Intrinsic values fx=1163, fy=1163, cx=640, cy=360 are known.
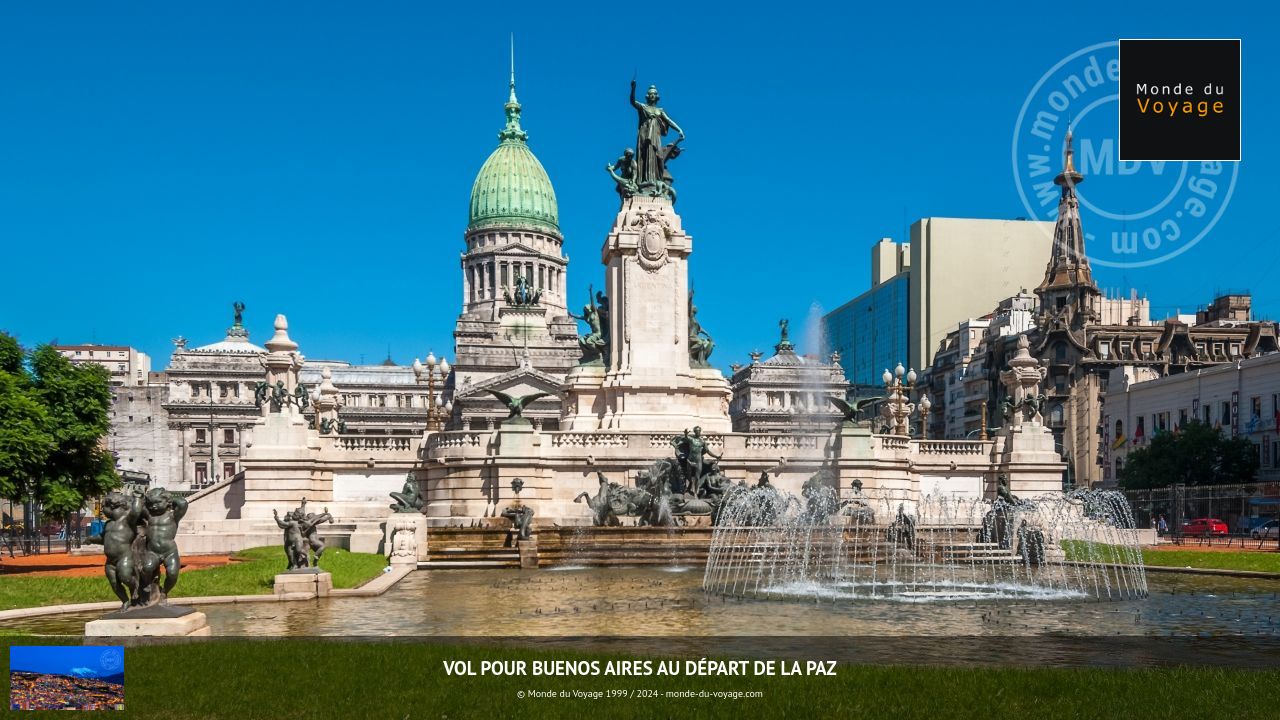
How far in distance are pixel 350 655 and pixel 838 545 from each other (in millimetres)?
22214

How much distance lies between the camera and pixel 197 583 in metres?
24.7

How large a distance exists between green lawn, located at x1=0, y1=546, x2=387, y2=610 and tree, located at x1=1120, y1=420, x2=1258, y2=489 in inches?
2350

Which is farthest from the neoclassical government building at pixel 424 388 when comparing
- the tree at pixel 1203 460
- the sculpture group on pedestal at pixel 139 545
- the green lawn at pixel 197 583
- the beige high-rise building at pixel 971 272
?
the sculpture group on pedestal at pixel 139 545

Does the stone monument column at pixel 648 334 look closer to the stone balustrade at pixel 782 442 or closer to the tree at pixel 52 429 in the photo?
the stone balustrade at pixel 782 442

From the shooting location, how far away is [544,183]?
15575 cm

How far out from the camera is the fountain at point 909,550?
86.9 ft

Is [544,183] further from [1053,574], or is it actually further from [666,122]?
[1053,574]

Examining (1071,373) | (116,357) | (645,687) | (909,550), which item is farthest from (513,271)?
(645,687)

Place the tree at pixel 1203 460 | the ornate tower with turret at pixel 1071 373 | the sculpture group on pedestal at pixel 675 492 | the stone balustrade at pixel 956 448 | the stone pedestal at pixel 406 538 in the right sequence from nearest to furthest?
the stone pedestal at pixel 406 538 → the sculpture group on pedestal at pixel 675 492 → the stone balustrade at pixel 956 448 → the tree at pixel 1203 460 → the ornate tower with turret at pixel 1071 373

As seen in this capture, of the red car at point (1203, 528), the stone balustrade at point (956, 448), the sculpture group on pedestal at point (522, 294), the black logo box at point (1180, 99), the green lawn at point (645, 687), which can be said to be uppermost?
the sculpture group on pedestal at point (522, 294)

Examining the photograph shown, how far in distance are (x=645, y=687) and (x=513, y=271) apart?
13672 centimetres

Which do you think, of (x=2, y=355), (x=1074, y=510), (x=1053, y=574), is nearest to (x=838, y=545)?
(x=1053, y=574)

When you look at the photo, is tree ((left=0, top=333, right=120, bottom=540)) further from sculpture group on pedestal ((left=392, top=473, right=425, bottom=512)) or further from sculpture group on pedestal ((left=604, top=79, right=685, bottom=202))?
sculpture group on pedestal ((left=604, top=79, right=685, bottom=202))

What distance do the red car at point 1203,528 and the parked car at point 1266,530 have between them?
1291mm
